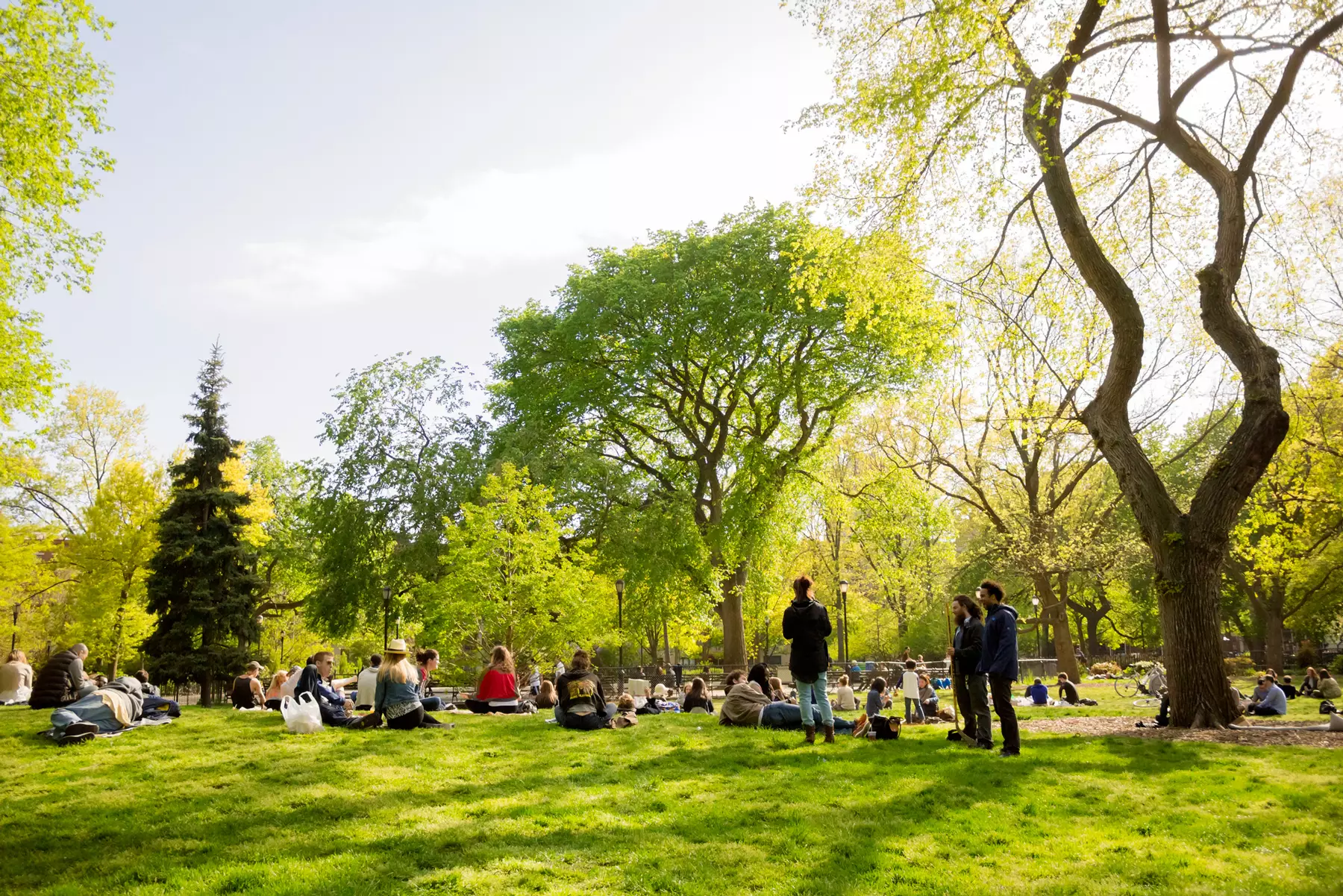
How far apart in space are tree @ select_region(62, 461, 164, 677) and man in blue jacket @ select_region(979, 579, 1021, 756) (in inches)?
1070

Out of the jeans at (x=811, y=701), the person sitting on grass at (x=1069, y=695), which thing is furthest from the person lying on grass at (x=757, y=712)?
the person sitting on grass at (x=1069, y=695)

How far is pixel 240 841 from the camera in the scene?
19.6 ft

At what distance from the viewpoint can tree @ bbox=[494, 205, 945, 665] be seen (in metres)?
26.6

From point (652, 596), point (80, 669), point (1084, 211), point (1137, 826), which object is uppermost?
point (1084, 211)

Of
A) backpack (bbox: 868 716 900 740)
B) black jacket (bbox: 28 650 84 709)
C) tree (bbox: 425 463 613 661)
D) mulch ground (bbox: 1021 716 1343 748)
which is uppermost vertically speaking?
tree (bbox: 425 463 613 661)

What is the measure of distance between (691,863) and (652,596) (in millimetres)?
22502

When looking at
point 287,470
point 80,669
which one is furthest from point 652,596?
point 287,470

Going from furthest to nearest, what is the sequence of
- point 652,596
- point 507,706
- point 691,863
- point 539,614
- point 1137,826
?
point 652,596, point 539,614, point 507,706, point 1137,826, point 691,863

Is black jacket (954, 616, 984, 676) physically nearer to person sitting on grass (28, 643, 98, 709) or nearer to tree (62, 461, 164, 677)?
person sitting on grass (28, 643, 98, 709)

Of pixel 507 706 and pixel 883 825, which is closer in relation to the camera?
pixel 883 825

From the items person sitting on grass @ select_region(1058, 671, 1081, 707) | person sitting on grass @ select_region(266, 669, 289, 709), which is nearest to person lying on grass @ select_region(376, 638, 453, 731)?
person sitting on grass @ select_region(266, 669, 289, 709)

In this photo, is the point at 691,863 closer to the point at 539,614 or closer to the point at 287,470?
the point at 539,614

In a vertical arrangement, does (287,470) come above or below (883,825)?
above

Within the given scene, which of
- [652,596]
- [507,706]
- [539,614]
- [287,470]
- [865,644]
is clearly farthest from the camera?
[865,644]
